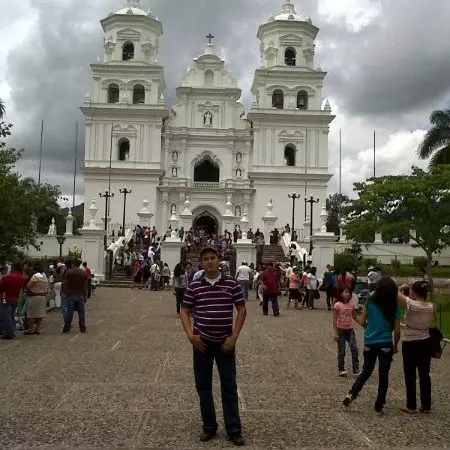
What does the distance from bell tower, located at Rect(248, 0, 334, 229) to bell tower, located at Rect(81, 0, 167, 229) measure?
7.57 m

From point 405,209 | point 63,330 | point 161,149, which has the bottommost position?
point 63,330

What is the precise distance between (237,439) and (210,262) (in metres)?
1.54

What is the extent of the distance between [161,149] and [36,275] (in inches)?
1507

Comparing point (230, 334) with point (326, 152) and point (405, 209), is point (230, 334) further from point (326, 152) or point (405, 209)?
point (326, 152)

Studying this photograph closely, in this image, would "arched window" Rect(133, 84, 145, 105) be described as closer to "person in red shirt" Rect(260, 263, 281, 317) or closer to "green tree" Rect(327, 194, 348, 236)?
"green tree" Rect(327, 194, 348, 236)

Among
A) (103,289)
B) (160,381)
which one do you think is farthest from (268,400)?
(103,289)

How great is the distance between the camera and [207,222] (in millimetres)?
51750

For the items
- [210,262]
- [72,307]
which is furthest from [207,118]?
[210,262]

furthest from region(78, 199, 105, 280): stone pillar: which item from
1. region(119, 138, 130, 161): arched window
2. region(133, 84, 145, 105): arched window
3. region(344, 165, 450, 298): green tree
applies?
region(133, 84, 145, 105): arched window

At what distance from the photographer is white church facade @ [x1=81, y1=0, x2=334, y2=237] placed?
Answer: 5025 centimetres

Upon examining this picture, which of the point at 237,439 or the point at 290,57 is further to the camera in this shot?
the point at 290,57

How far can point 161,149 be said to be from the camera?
169ft

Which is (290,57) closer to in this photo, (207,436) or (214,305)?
(214,305)

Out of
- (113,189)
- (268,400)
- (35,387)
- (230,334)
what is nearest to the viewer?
(230,334)
